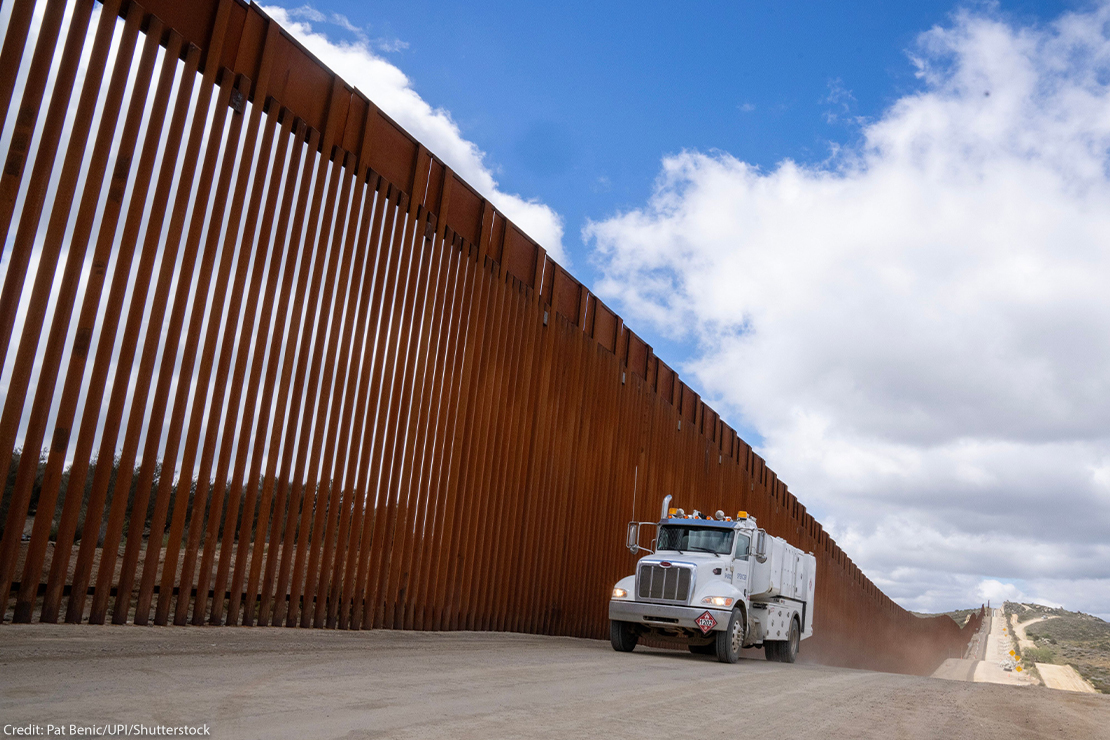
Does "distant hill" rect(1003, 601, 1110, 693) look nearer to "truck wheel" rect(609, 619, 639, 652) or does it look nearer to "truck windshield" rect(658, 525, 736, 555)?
"truck windshield" rect(658, 525, 736, 555)

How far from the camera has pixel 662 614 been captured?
46.1 ft

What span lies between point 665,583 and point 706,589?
2.32 feet

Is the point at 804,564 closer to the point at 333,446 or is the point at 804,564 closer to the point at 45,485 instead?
the point at 333,446

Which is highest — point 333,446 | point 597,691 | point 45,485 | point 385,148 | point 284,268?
point 385,148

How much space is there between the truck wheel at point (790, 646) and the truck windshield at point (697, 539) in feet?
14.0

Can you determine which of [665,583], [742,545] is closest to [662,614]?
[665,583]

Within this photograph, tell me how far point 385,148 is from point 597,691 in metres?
9.68

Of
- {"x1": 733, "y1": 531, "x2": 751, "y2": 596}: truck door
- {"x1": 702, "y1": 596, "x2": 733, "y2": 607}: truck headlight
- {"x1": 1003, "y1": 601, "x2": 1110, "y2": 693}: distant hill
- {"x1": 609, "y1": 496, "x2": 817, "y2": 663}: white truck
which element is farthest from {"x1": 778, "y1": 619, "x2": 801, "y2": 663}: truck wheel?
{"x1": 1003, "y1": 601, "x2": 1110, "y2": 693}: distant hill

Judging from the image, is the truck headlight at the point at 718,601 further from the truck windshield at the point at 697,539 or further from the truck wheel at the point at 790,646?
the truck wheel at the point at 790,646

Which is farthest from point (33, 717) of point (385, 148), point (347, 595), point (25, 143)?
point (385, 148)

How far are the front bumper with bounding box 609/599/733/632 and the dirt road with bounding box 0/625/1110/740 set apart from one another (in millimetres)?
2510

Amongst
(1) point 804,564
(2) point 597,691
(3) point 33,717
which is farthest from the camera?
(1) point 804,564

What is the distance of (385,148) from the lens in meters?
13.9

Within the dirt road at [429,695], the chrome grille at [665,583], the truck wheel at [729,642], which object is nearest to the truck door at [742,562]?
the truck wheel at [729,642]
